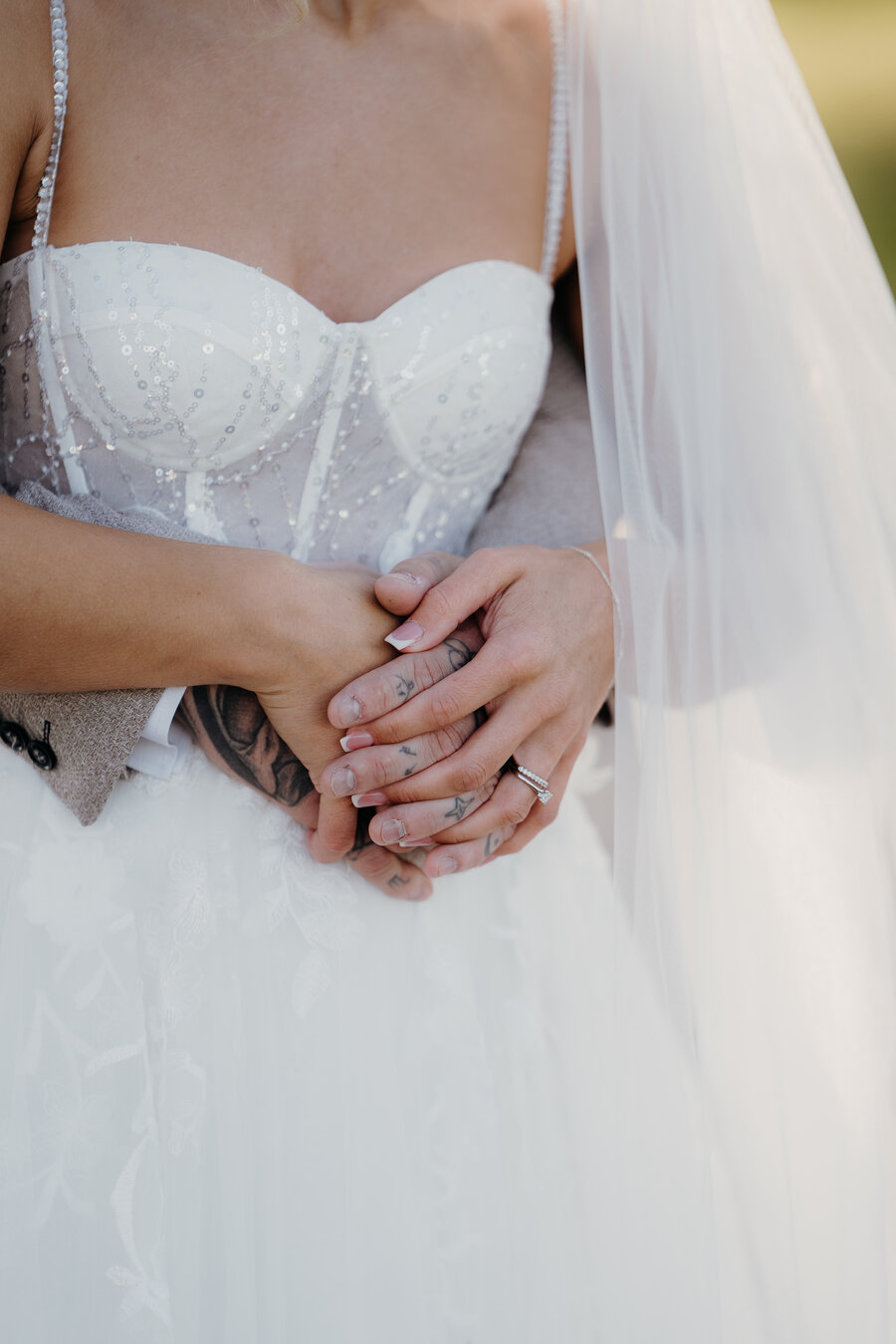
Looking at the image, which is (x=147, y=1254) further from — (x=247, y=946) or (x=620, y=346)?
(x=620, y=346)

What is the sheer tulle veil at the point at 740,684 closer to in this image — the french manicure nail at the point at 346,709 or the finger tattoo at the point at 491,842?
the finger tattoo at the point at 491,842

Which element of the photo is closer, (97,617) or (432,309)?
(97,617)

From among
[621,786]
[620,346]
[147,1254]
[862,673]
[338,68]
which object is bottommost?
[147,1254]

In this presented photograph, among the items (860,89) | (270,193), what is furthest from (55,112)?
(860,89)

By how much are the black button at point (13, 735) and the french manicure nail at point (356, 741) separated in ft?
0.93

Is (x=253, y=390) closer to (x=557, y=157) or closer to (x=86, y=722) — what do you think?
(x=86, y=722)

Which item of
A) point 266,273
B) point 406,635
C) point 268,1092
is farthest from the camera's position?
point 266,273

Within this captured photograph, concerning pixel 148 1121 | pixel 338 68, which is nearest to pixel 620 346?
pixel 338 68

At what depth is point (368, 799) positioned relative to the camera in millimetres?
865

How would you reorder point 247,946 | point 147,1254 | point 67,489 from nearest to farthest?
1. point 147,1254
2. point 247,946
3. point 67,489

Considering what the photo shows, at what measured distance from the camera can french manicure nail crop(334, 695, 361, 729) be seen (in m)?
0.84

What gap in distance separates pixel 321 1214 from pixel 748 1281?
33cm

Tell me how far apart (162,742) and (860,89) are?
328 centimetres

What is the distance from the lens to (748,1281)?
76cm
